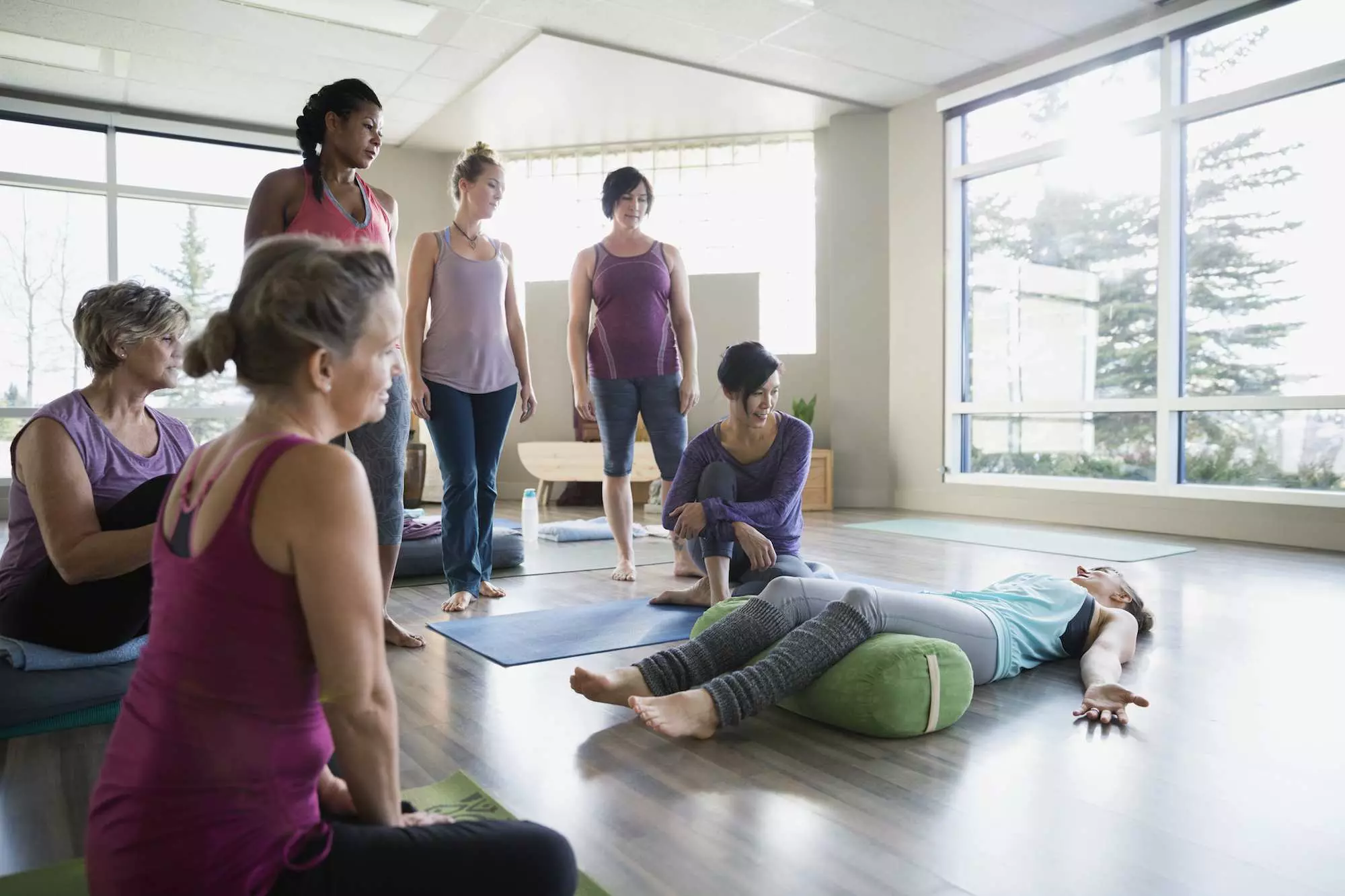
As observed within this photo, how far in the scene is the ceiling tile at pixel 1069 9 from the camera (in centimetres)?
469

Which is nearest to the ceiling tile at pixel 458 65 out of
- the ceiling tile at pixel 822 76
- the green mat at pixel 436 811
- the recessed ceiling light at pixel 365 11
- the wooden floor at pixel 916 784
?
the recessed ceiling light at pixel 365 11

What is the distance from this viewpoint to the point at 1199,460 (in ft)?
15.7

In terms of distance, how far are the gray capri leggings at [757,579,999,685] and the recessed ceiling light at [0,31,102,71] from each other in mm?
5324

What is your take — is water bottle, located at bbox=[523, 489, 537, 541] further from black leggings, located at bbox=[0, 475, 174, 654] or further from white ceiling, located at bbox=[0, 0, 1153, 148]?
black leggings, located at bbox=[0, 475, 174, 654]

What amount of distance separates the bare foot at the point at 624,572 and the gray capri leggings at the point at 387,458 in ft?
3.94

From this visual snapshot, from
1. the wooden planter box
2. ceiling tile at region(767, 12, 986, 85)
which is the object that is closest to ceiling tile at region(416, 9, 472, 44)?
ceiling tile at region(767, 12, 986, 85)

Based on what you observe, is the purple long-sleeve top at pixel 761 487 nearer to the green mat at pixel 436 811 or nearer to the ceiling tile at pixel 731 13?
the green mat at pixel 436 811

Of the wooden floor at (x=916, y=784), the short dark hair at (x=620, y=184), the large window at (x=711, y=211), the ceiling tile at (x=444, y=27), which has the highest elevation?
the ceiling tile at (x=444, y=27)

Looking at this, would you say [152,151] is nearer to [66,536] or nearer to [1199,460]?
[66,536]

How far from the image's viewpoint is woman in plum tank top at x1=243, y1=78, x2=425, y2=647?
7.14ft

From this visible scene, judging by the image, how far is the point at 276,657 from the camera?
0.80 metres

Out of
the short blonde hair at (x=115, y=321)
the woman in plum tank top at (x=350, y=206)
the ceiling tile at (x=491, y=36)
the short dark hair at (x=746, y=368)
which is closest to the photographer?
the short blonde hair at (x=115, y=321)

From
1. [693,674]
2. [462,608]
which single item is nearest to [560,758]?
[693,674]

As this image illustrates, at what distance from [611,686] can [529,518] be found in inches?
125
